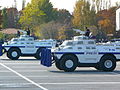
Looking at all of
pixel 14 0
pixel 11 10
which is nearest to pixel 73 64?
pixel 11 10

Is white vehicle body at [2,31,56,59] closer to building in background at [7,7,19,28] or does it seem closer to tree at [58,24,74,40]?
tree at [58,24,74,40]

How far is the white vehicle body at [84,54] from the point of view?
24.3 m

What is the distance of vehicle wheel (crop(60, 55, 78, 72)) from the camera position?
24.2m

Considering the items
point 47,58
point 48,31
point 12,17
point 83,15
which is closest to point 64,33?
point 48,31

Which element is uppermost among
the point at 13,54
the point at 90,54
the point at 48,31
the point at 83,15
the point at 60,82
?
the point at 83,15

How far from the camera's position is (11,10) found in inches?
4732

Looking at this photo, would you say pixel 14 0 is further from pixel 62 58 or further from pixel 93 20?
pixel 62 58

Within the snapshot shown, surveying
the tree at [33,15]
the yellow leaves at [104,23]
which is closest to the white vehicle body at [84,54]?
the tree at [33,15]

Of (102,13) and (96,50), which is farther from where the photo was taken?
(102,13)

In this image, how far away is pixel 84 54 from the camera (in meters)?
24.5

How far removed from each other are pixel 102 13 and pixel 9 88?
3192 inches

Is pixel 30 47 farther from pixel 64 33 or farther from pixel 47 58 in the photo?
pixel 64 33

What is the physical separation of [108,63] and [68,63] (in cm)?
207

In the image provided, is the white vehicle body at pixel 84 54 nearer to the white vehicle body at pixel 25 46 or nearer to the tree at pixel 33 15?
the white vehicle body at pixel 25 46
